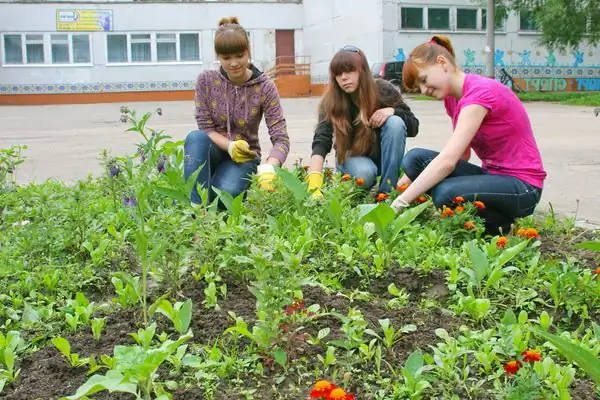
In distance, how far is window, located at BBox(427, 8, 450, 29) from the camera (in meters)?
27.9

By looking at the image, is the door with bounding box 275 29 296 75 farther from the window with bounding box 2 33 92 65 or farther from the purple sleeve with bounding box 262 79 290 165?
the purple sleeve with bounding box 262 79 290 165

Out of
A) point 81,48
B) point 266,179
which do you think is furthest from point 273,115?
point 81,48

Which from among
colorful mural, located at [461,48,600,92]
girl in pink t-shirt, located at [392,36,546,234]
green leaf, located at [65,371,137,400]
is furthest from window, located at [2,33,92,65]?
green leaf, located at [65,371,137,400]

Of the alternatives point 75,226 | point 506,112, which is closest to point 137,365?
point 75,226

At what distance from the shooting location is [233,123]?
174 inches

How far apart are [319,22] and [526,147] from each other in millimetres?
28902

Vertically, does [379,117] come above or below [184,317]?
above

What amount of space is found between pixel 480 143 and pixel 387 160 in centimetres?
79

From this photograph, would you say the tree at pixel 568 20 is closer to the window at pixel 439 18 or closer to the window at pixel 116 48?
the window at pixel 439 18

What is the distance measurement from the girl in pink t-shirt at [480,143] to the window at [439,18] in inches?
1010

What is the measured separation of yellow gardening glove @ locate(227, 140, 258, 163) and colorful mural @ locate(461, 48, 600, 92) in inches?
990

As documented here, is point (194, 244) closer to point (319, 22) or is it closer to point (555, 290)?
point (555, 290)

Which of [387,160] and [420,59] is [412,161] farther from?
[420,59]

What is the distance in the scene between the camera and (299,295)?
7.60 feet
